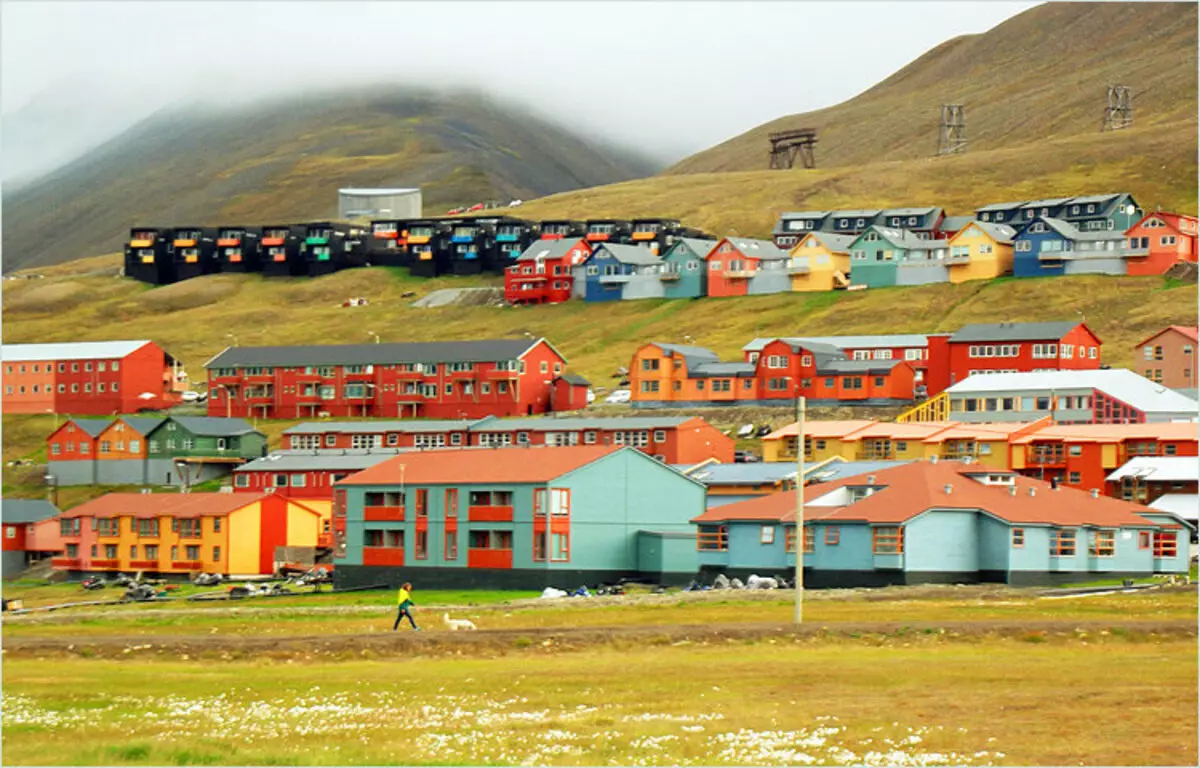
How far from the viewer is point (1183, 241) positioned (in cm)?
16912

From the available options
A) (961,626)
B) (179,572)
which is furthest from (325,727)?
(179,572)

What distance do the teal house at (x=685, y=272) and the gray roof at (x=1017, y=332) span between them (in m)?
53.1

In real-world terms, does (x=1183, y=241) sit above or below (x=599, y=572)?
above

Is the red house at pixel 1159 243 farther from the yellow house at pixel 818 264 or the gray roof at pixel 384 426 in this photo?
the gray roof at pixel 384 426

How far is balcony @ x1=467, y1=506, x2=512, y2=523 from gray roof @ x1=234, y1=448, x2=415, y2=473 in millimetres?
33989

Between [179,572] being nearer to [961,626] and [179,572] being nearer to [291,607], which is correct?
[291,607]

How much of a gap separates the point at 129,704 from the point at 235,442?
4073 inches

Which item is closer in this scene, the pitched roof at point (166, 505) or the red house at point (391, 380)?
the pitched roof at point (166, 505)

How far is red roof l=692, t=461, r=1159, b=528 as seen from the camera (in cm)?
7831

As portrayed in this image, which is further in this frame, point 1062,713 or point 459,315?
point 459,315

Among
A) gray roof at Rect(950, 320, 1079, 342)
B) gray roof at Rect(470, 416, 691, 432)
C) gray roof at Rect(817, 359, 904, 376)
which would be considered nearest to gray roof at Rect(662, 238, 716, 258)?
gray roof at Rect(817, 359, 904, 376)

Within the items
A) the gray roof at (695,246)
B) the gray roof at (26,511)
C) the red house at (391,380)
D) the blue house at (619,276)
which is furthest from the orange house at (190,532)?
the gray roof at (695,246)

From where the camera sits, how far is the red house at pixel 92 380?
169 metres

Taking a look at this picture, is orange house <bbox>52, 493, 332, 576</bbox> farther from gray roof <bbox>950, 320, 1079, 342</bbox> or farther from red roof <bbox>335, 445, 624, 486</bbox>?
gray roof <bbox>950, 320, 1079, 342</bbox>
